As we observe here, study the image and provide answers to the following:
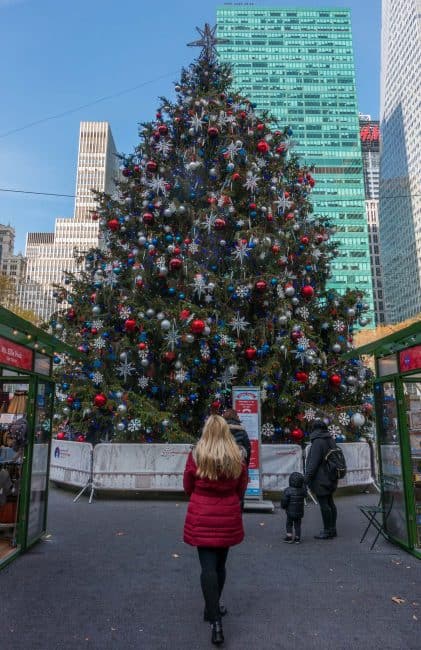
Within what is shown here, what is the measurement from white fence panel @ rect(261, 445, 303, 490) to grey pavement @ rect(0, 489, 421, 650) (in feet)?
9.22

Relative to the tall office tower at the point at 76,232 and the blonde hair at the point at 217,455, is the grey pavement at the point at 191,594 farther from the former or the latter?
the tall office tower at the point at 76,232

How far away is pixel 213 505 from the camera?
3.48 metres

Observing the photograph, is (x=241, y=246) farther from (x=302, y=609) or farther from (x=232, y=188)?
(x=302, y=609)

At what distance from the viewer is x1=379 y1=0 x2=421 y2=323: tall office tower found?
11238cm

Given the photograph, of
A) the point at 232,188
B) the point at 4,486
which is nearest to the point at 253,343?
the point at 232,188

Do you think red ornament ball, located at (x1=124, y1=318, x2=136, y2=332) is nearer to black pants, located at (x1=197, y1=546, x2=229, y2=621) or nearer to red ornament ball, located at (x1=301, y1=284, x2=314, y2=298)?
red ornament ball, located at (x1=301, y1=284, x2=314, y2=298)

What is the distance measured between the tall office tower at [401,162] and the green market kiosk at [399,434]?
107 m

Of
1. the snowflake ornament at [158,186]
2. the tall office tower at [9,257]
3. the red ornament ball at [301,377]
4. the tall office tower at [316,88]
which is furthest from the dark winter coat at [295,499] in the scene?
the tall office tower at [316,88]

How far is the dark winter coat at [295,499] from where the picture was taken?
6527 millimetres

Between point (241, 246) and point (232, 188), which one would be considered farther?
point (232, 188)

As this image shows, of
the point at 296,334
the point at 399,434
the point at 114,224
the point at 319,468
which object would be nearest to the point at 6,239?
the point at 114,224

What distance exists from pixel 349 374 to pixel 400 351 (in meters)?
5.10

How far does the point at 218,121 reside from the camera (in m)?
11.6

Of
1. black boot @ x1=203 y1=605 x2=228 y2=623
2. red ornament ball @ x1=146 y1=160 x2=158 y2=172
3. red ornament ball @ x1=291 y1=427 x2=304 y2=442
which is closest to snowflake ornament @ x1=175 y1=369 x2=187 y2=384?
red ornament ball @ x1=291 y1=427 x2=304 y2=442
